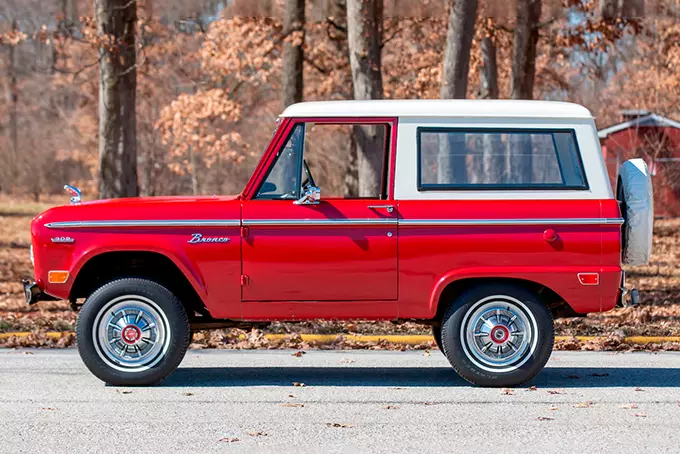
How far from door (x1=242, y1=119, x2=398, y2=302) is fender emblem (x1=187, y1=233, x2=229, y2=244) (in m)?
0.15

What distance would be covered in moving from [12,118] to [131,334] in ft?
202

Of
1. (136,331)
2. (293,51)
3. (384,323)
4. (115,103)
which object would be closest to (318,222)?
(136,331)

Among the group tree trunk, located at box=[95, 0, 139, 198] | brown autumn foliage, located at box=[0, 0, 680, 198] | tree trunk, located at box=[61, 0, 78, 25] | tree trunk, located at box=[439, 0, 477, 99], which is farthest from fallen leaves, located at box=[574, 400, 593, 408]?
tree trunk, located at box=[61, 0, 78, 25]

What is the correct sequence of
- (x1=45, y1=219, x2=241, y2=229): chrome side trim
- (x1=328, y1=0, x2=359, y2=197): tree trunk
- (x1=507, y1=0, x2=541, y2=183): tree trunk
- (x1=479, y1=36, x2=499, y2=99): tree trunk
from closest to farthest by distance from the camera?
(x1=45, y1=219, x2=241, y2=229): chrome side trim, (x1=507, y1=0, x2=541, y2=183): tree trunk, (x1=479, y1=36, x2=499, y2=99): tree trunk, (x1=328, y1=0, x2=359, y2=197): tree trunk

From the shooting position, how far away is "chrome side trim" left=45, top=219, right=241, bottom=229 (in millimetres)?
8258

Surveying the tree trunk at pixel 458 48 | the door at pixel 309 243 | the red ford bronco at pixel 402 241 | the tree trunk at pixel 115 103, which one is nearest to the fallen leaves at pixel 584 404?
the red ford bronco at pixel 402 241

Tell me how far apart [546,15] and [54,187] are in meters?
40.1

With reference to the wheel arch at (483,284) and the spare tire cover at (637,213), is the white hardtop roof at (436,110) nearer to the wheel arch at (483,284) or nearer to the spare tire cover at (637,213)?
the spare tire cover at (637,213)

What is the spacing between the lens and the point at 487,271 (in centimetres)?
831

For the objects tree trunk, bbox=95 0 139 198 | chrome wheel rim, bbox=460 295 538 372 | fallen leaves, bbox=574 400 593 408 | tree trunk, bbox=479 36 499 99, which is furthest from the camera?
tree trunk, bbox=479 36 499 99

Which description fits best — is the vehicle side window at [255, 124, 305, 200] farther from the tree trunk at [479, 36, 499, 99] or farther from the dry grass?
the tree trunk at [479, 36, 499, 99]

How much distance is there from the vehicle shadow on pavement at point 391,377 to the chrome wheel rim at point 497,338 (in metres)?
0.36

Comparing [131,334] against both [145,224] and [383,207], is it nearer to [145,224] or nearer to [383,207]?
[145,224]

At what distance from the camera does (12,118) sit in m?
67.0
